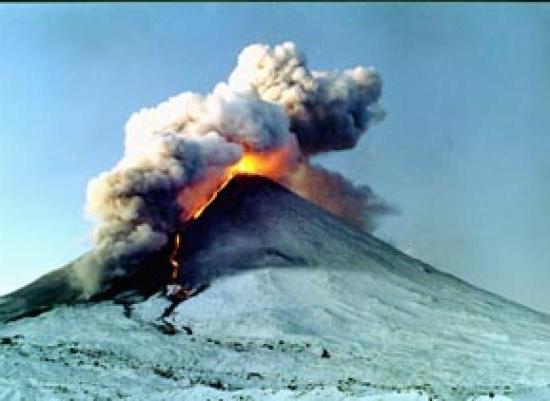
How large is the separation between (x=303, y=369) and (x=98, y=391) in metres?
8.04

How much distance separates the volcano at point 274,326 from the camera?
31891 millimetres

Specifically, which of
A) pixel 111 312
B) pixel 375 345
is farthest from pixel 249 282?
pixel 375 345

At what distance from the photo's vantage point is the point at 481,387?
3180cm

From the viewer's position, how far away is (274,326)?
1602 inches

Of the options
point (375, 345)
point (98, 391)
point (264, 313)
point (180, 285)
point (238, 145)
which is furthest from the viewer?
point (238, 145)

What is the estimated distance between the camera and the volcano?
31.9 m

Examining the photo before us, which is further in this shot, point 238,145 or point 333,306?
point 238,145

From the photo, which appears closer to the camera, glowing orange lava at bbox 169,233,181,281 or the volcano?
the volcano

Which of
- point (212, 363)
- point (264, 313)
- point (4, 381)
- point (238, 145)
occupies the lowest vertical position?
point (4, 381)

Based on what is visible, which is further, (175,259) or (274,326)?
(175,259)

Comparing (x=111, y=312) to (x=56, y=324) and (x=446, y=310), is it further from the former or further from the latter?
(x=446, y=310)

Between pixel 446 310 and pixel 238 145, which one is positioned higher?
pixel 238 145

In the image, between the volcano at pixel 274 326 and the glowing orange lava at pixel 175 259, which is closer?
the volcano at pixel 274 326

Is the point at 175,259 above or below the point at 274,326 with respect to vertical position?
above
